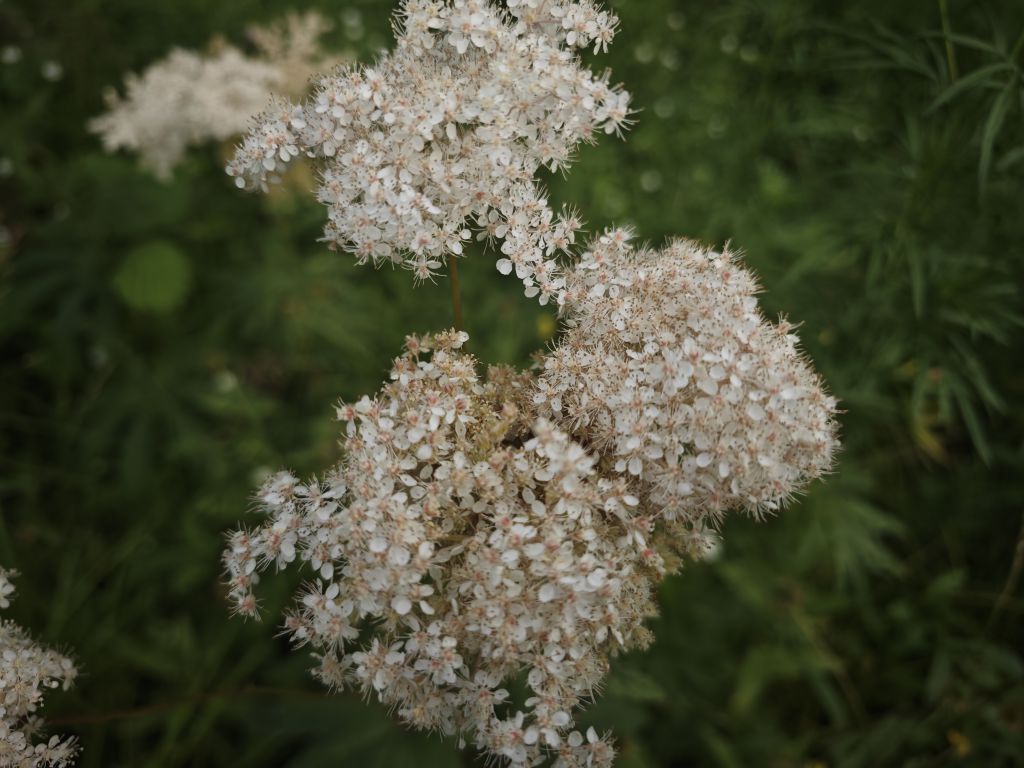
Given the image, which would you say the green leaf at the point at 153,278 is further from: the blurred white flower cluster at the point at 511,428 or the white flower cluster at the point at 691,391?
the white flower cluster at the point at 691,391

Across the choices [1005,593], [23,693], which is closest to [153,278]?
[23,693]

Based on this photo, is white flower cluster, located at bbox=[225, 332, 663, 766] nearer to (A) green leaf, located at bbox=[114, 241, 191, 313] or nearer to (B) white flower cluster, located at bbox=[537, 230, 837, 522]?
(B) white flower cluster, located at bbox=[537, 230, 837, 522]

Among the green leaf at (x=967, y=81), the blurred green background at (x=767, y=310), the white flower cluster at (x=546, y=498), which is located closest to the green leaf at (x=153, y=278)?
the blurred green background at (x=767, y=310)

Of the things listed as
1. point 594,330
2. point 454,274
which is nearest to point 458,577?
point 594,330

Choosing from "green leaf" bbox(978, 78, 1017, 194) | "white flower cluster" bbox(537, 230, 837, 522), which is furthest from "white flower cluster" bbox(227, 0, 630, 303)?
"green leaf" bbox(978, 78, 1017, 194)

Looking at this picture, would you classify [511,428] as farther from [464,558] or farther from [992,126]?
[992,126]

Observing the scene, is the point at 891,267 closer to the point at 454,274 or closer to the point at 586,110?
the point at 586,110

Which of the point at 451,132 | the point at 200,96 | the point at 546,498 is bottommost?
the point at 546,498
